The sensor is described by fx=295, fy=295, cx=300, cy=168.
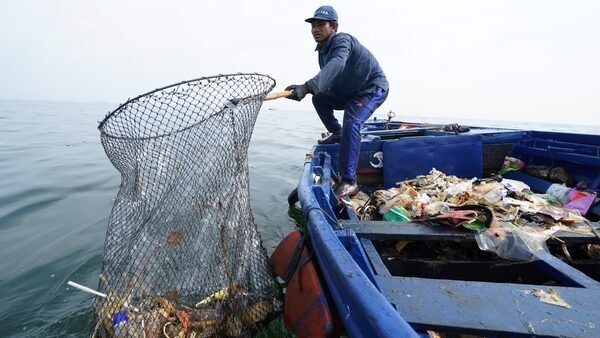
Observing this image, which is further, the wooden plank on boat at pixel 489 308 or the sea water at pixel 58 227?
the sea water at pixel 58 227

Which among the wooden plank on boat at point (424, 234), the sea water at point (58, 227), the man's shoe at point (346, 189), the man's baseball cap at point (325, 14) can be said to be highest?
the man's baseball cap at point (325, 14)

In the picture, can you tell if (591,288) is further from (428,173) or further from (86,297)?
(86,297)

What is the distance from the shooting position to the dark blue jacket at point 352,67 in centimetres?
361

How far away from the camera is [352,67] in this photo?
397cm

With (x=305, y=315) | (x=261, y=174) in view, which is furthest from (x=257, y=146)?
(x=305, y=315)

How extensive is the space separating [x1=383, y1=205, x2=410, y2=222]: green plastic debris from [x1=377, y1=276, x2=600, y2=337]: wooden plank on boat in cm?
115

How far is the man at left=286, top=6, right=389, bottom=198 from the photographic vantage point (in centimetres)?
367

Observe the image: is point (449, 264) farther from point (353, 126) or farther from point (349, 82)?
point (349, 82)

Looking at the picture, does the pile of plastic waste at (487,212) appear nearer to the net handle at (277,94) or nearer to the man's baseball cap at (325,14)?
the net handle at (277,94)

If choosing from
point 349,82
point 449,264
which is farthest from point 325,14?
point 449,264

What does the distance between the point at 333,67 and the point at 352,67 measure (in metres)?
0.85

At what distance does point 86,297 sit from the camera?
3.11 m

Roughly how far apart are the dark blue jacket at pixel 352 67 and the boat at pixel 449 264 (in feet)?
2.60

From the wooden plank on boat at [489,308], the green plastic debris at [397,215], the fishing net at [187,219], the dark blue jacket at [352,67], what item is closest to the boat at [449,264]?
the wooden plank on boat at [489,308]
